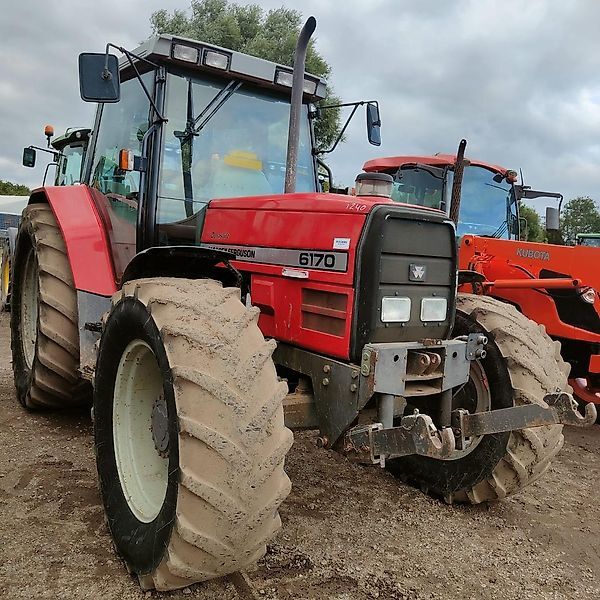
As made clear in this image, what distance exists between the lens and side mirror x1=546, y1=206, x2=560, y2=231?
7066 millimetres

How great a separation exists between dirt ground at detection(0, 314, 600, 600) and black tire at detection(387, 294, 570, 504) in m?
0.17

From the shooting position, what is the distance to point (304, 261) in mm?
2867

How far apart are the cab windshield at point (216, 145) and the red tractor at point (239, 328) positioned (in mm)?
11

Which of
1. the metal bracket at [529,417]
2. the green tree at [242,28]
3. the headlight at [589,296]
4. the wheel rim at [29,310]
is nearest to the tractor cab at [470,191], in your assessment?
the headlight at [589,296]

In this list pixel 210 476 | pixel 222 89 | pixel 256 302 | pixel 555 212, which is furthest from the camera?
pixel 555 212

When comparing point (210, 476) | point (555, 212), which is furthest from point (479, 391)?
point (555, 212)

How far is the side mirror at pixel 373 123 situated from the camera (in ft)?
13.1

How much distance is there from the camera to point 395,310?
9.01ft

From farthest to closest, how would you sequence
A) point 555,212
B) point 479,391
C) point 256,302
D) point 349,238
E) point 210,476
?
1. point 555,212
2. point 479,391
3. point 256,302
4. point 349,238
5. point 210,476

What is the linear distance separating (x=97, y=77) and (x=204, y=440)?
1.91m

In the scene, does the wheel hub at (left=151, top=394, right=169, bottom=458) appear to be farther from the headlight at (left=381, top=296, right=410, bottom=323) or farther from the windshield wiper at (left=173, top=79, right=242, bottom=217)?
the windshield wiper at (left=173, top=79, right=242, bottom=217)

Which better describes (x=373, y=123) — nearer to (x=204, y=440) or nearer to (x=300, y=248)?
(x=300, y=248)

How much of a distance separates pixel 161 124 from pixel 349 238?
1394mm

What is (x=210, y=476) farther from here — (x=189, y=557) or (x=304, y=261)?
(x=304, y=261)
